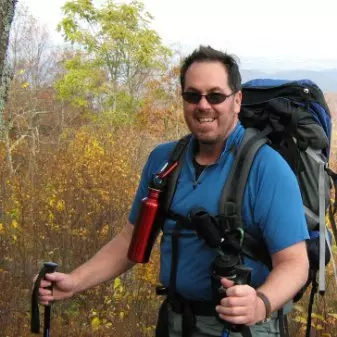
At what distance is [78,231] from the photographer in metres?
5.86

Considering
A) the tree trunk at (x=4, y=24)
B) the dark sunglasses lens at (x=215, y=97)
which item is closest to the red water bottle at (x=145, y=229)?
the dark sunglasses lens at (x=215, y=97)

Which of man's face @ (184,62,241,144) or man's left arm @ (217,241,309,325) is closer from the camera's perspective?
→ man's left arm @ (217,241,309,325)

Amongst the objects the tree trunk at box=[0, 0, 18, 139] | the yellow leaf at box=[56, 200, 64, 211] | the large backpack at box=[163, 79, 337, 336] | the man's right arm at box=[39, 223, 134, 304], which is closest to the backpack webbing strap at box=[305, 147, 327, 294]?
the large backpack at box=[163, 79, 337, 336]

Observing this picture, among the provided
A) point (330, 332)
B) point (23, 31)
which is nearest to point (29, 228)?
point (330, 332)

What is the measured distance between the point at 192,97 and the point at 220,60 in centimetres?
18

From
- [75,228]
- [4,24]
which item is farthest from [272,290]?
[75,228]

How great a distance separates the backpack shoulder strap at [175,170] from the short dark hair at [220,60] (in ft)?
0.80

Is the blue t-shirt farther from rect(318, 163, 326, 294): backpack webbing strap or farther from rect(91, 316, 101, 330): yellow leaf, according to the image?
rect(91, 316, 101, 330): yellow leaf

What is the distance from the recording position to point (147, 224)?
190cm

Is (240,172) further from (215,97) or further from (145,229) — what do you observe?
(145,229)

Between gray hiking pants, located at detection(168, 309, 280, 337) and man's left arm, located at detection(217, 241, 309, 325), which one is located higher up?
man's left arm, located at detection(217, 241, 309, 325)

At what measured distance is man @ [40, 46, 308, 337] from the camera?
1.64m

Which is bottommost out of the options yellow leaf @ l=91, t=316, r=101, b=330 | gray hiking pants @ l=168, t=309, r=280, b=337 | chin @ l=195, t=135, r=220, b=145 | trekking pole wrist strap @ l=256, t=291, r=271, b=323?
yellow leaf @ l=91, t=316, r=101, b=330

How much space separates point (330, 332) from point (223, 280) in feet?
9.70
